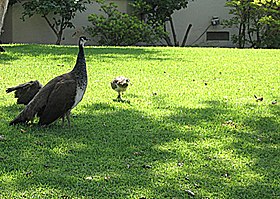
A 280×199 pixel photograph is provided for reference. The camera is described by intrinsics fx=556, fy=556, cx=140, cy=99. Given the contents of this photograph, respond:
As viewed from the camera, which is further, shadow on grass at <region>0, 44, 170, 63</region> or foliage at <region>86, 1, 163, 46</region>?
foliage at <region>86, 1, 163, 46</region>

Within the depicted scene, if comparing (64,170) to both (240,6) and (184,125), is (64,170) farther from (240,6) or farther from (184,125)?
(240,6)

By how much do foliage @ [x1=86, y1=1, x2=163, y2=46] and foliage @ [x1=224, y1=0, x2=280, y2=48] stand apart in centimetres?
275

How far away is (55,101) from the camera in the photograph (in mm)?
5605

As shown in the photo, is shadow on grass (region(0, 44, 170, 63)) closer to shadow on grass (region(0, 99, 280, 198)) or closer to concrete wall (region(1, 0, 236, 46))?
shadow on grass (region(0, 99, 280, 198))

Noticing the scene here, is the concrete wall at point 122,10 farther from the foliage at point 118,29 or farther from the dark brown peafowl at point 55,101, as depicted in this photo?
the dark brown peafowl at point 55,101

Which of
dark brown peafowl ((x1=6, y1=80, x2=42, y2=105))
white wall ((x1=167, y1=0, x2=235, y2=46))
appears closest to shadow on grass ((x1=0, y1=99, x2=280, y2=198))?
dark brown peafowl ((x1=6, y1=80, x2=42, y2=105))

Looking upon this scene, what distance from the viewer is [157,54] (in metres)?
12.5

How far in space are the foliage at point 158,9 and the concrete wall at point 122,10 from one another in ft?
1.88

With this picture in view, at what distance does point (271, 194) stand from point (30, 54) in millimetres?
8070

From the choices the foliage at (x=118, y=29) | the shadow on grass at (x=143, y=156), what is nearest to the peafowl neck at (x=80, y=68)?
the shadow on grass at (x=143, y=156)

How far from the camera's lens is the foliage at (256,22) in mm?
17202

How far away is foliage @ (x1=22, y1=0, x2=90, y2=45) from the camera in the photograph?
16.8 metres

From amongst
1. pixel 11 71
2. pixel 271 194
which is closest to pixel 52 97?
pixel 271 194

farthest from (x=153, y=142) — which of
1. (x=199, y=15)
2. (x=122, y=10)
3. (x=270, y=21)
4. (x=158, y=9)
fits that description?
(x=199, y=15)
